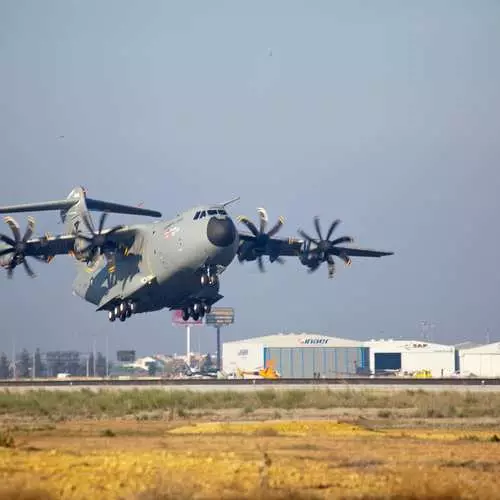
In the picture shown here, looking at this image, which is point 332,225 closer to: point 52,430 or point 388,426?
point 388,426

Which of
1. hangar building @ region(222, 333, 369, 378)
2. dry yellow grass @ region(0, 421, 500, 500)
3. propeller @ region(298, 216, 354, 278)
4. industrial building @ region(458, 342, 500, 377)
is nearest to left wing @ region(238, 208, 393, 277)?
propeller @ region(298, 216, 354, 278)

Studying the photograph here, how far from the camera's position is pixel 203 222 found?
50.8m

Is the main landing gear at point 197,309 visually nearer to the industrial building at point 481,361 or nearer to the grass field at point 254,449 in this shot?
the grass field at point 254,449

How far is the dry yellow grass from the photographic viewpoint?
16719 mm

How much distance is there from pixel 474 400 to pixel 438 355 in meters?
73.7

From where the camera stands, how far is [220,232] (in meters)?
50.1

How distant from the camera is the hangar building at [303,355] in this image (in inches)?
4872

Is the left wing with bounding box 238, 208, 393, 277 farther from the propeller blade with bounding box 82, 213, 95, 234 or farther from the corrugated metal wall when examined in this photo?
the corrugated metal wall

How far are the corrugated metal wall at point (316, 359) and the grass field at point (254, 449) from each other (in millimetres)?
77449

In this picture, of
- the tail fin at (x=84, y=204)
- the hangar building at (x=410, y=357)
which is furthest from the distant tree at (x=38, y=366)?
the tail fin at (x=84, y=204)

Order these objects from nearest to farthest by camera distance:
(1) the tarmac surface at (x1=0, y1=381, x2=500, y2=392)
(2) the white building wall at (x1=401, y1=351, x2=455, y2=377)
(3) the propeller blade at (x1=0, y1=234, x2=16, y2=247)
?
(1) the tarmac surface at (x1=0, y1=381, x2=500, y2=392)
(3) the propeller blade at (x1=0, y1=234, x2=16, y2=247)
(2) the white building wall at (x1=401, y1=351, x2=455, y2=377)

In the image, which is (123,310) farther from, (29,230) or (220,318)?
(220,318)

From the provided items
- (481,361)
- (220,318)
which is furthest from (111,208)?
(220,318)

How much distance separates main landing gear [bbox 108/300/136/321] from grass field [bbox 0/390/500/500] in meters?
11.6
